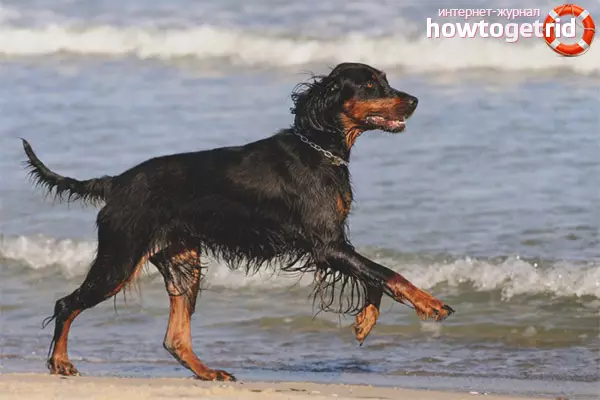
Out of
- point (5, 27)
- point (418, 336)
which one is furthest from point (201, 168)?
point (5, 27)

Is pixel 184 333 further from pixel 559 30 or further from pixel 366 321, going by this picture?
pixel 559 30

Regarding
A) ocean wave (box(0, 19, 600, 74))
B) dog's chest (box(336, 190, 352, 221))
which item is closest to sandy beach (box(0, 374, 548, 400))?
dog's chest (box(336, 190, 352, 221))

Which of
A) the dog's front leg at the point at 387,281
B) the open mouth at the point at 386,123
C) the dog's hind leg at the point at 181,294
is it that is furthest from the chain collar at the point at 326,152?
the dog's hind leg at the point at 181,294

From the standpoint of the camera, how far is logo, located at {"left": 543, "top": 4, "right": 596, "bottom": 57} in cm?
1173

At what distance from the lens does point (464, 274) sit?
30.3ft

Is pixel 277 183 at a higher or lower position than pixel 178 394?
higher

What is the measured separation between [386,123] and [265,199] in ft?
2.49

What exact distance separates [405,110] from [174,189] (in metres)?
1.30

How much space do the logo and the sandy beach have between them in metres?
6.23

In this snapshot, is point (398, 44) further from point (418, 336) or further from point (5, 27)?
point (418, 336)

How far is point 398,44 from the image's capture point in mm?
13602

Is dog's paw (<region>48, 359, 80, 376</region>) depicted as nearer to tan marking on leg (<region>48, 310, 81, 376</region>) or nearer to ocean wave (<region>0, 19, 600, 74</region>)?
tan marking on leg (<region>48, 310, 81, 376</region>)

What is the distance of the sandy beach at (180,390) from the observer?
18.3 ft

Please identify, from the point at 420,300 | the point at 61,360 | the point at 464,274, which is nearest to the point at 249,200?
the point at 420,300
